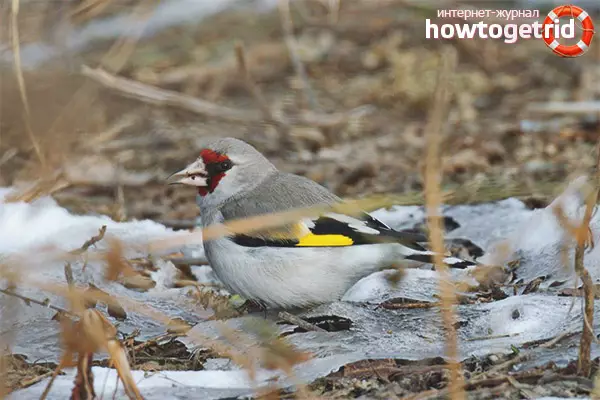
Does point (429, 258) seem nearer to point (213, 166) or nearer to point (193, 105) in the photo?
point (213, 166)

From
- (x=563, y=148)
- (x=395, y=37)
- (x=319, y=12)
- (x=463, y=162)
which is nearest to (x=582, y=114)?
(x=563, y=148)

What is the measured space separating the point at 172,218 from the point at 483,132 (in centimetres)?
237

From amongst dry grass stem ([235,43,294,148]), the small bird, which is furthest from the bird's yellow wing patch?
dry grass stem ([235,43,294,148])

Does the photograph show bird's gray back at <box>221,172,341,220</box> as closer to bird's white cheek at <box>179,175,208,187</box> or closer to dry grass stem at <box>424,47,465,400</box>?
bird's white cheek at <box>179,175,208,187</box>

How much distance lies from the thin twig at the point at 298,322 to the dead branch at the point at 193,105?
6.98 feet

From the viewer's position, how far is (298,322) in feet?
12.1

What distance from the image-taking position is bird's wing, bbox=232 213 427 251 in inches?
148

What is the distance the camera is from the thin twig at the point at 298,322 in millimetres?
3635

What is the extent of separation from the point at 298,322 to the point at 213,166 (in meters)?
0.94

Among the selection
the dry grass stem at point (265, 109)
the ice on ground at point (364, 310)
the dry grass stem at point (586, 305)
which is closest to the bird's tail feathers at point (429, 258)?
the ice on ground at point (364, 310)

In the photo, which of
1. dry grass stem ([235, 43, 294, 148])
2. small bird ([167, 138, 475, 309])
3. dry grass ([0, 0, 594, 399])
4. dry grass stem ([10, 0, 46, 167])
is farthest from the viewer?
dry grass stem ([235, 43, 294, 148])

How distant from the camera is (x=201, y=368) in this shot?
10.9ft

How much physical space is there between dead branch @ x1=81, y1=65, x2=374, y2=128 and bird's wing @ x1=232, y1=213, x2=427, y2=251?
6.26ft

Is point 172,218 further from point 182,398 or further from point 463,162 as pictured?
point 182,398
